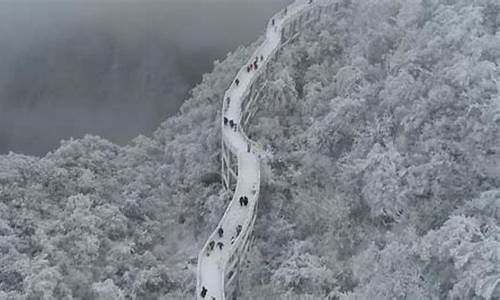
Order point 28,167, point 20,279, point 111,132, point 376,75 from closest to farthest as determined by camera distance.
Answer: point 20,279 → point 376,75 → point 28,167 → point 111,132

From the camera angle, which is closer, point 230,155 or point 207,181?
point 230,155

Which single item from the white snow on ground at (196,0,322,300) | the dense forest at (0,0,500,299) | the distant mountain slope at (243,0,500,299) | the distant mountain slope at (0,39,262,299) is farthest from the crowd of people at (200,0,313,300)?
the distant mountain slope at (0,39,262,299)

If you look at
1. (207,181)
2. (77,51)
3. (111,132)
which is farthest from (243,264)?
(77,51)

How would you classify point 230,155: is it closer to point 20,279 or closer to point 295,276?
point 295,276

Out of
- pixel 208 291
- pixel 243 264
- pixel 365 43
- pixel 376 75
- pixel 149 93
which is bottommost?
pixel 208 291

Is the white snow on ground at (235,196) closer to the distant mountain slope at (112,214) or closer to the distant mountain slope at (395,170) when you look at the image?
the distant mountain slope at (395,170)

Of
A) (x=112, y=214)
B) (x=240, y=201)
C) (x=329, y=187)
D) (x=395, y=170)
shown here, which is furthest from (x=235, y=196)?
(x=395, y=170)

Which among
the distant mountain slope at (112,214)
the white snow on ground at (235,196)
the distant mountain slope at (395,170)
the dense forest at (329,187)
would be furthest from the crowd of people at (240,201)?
the distant mountain slope at (112,214)

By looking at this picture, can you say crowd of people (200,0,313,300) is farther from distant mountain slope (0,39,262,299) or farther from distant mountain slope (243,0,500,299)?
distant mountain slope (0,39,262,299)
